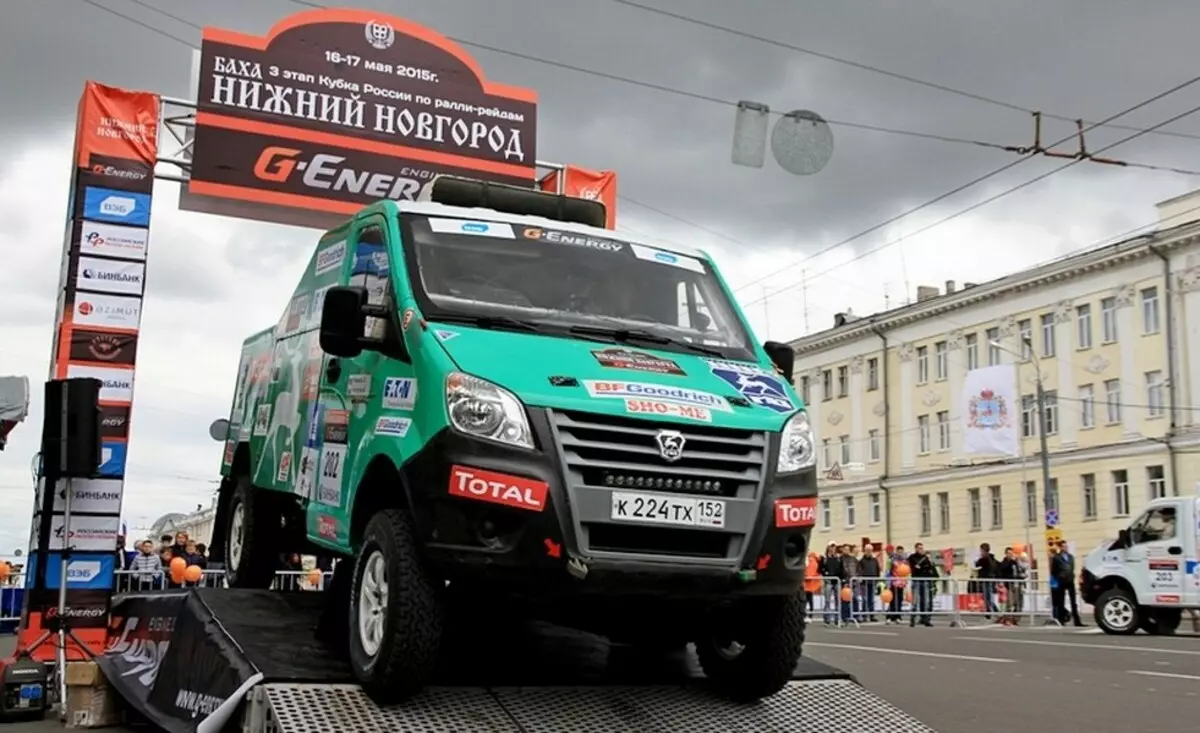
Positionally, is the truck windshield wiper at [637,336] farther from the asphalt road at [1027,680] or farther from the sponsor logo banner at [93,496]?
the sponsor logo banner at [93,496]

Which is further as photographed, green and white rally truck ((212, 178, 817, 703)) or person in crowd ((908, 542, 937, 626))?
person in crowd ((908, 542, 937, 626))

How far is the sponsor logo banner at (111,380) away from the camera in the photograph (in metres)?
11.9

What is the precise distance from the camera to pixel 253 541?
897 centimetres

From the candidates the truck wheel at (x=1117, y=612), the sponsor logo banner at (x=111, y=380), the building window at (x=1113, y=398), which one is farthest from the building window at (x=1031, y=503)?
the sponsor logo banner at (x=111, y=380)

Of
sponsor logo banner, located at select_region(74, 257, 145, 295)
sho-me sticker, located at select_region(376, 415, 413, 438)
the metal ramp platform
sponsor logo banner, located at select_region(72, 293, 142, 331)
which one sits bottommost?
the metal ramp platform

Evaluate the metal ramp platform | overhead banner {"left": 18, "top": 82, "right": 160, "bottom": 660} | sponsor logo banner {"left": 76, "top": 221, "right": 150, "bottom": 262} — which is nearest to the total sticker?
the metal ramp platform

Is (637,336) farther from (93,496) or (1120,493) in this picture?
(1120,493)

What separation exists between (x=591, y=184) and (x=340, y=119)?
305 centimetres

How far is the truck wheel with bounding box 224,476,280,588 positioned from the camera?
898cm

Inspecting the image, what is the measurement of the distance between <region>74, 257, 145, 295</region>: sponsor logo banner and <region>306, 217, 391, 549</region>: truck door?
17.5 ft

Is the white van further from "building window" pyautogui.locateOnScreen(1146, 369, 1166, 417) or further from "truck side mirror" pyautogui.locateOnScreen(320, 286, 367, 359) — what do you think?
"building window" pyautogui.locateOnScreen(1146, 369, 1166, 417)

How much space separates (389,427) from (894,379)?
62.0 meters

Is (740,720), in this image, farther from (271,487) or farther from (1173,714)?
(1173,714)

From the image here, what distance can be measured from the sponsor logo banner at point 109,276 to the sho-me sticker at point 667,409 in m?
7.96
